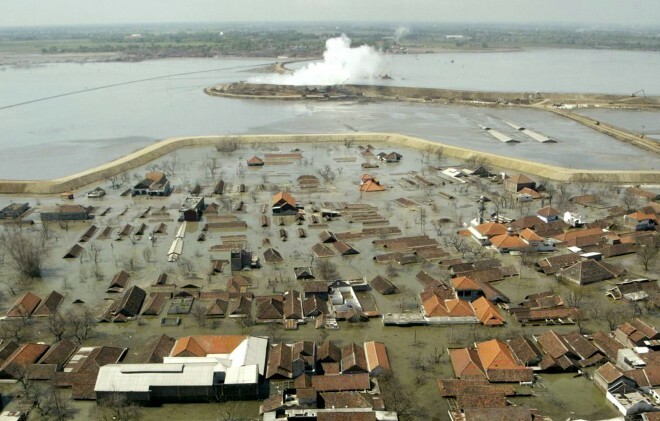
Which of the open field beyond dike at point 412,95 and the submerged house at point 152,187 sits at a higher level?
the open field beyond dike at point 412,95

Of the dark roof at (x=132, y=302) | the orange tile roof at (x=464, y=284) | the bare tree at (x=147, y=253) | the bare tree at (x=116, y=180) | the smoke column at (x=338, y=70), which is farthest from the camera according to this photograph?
the smoke column at (x=338, y=70)

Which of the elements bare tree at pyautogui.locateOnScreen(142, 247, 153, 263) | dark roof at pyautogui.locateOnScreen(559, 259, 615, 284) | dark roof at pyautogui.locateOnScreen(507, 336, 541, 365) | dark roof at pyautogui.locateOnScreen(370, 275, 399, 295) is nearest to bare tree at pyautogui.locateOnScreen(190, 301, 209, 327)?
bare tree at pyautogui.locateOnScreen(142, 247, 153, 263)

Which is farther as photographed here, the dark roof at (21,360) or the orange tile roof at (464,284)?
the orange tile roof at (464,284)

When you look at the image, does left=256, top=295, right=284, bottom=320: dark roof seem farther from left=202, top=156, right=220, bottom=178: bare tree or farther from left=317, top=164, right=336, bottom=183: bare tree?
left=202, top=156, right=220, bottom=178: bare tree

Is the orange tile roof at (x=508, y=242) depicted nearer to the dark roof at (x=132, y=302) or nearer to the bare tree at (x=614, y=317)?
the bare tree at (x=614, y=317)

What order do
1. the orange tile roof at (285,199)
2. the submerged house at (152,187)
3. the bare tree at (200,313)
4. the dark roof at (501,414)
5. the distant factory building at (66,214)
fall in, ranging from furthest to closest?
the submerged house at (152,187) → the orange tile roof at (285,199) → the distant factory building at (66,214) → the bare tree at (200,313) → the dark roof at (501,414)

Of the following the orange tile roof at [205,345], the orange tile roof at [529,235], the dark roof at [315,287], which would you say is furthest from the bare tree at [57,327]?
the orange tile roof at [529,235]
